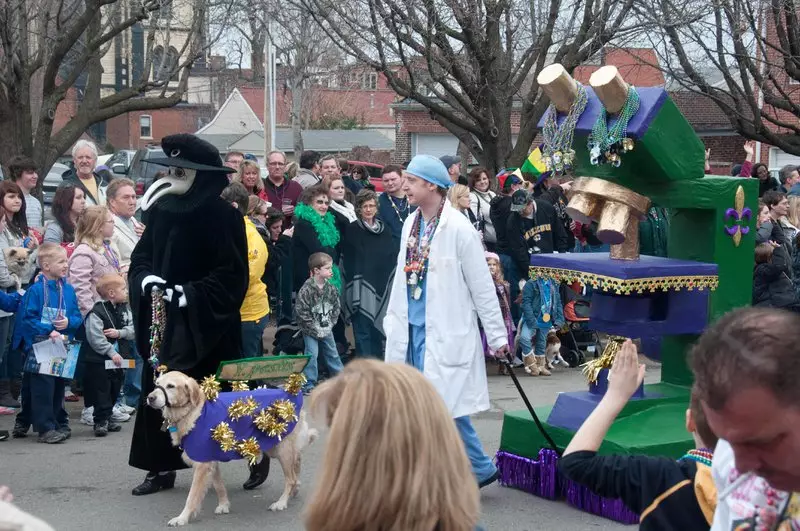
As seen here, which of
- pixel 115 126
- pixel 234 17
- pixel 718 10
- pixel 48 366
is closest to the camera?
pixel 48 366

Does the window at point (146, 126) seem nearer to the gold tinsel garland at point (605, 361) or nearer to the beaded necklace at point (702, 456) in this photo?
the gold tinsel garland at point (605, 361)

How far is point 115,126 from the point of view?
5959 cm

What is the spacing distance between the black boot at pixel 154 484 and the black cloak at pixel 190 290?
152 millimetres

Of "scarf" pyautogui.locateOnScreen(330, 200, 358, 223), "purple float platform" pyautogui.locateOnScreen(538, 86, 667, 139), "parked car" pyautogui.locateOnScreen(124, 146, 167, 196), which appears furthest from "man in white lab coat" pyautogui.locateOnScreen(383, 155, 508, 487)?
"parked car" pyautogui.locateOnScreen(124, 146, 167, 196)

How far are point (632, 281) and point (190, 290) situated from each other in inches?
98.8

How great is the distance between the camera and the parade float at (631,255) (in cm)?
613

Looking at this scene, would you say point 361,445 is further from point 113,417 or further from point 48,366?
point 113,417

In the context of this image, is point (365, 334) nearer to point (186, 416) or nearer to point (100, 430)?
point (100, 430)

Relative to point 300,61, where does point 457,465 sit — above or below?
below

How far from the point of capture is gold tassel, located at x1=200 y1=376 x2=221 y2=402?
6.10 metres

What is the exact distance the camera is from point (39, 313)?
307 inches

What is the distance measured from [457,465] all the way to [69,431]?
6.05 m

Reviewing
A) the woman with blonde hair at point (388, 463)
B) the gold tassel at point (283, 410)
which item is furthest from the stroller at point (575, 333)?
the woman with blonde hair at point (388, 463)

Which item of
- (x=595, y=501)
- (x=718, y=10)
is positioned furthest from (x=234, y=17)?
(x=595, y=501)
